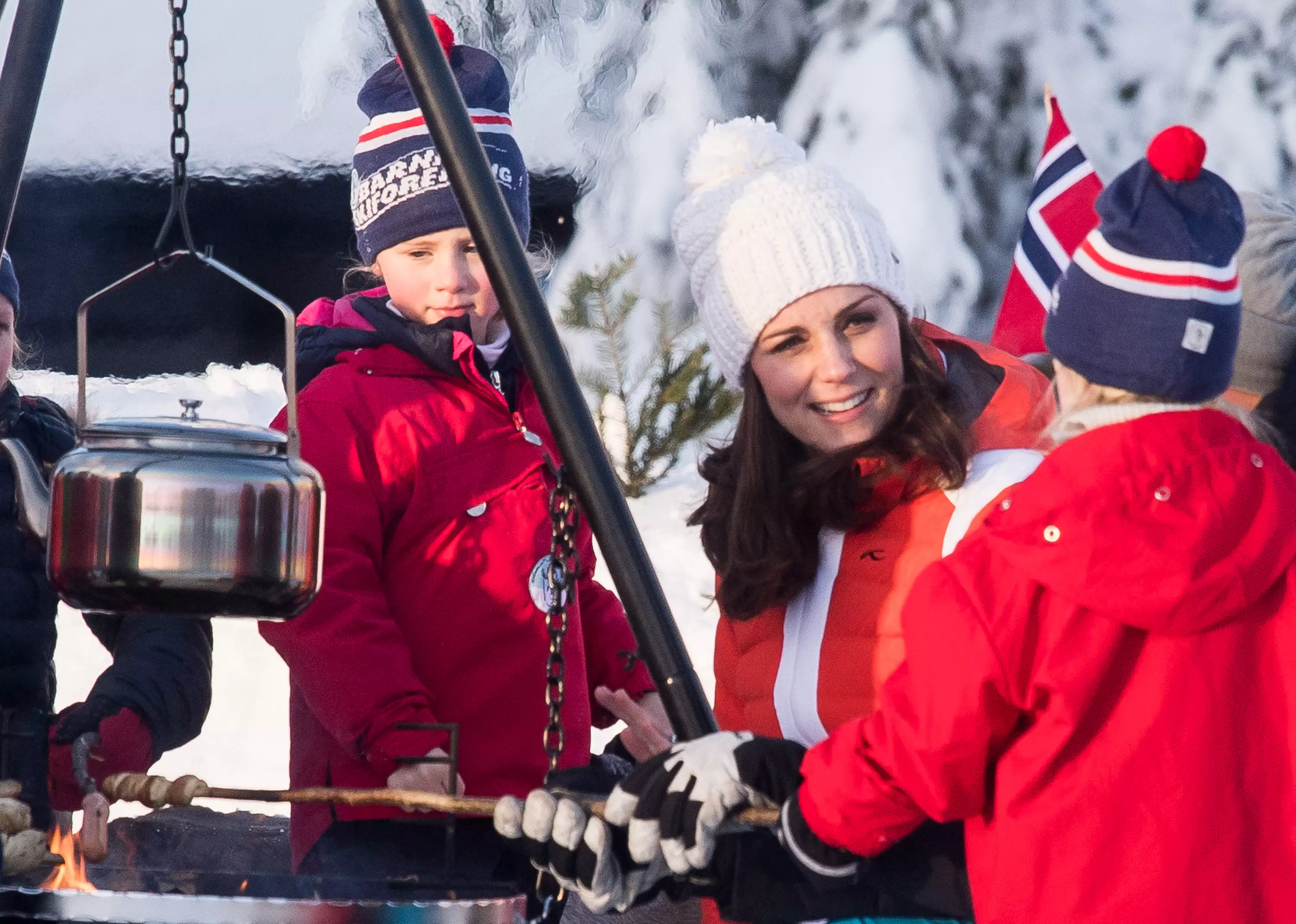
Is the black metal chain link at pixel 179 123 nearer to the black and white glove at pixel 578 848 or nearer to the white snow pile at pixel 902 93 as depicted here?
the black and white glove at pixel 578 848

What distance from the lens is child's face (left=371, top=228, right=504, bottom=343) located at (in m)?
2.27

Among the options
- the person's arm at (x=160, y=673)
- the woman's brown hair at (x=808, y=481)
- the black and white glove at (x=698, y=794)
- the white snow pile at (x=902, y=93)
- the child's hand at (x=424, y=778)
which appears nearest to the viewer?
the black and white glove at (x=698, y=794)

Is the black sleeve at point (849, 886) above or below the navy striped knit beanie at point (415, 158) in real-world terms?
below

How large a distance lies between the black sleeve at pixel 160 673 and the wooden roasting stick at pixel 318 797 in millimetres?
282

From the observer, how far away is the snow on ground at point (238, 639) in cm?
475

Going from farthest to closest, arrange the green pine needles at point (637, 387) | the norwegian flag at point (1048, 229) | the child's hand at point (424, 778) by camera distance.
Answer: the green pine needles at point (637, 387) < the norwegian flag at point (1048, 229) < the child's hand at point (424, 778)

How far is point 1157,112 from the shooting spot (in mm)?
6090

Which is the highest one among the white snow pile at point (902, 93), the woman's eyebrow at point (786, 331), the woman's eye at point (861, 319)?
the white snow pile at point (902, 93)

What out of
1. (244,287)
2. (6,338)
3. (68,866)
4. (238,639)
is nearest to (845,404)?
(244,287)

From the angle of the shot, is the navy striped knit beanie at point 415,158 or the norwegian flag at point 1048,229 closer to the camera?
the navy striped knit beanie at point 415,158

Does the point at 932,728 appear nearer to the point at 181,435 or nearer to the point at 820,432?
the point at 820,432

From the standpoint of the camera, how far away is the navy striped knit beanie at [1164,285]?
54.8 inches

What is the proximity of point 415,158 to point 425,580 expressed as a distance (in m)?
0.67

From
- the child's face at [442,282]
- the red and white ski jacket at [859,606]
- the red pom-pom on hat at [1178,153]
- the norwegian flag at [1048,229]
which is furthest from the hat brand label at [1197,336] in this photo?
the norwegian flag at [1048,229]
